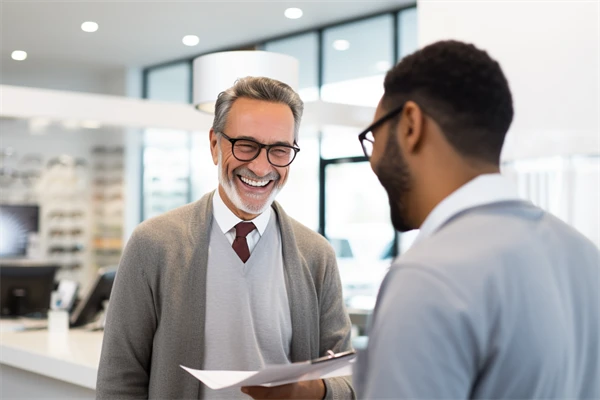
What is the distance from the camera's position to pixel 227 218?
1799 millimetres

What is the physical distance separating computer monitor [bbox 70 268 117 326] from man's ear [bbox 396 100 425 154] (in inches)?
162

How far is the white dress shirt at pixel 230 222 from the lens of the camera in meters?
1.79

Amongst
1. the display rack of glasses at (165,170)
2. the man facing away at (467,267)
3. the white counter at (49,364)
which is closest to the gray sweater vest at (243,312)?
the man facing away at (467,267)

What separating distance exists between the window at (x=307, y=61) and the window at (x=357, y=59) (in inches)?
4.6

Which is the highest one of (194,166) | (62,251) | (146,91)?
(146,91)

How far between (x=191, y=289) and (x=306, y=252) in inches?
11.5

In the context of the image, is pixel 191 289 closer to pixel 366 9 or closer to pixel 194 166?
pixel 366 9

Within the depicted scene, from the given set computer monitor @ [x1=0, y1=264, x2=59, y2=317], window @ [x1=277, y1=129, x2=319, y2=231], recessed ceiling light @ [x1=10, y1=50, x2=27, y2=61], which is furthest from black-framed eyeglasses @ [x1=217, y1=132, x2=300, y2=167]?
recessed ceiling light @ [x1=10, y1=50, x2=27, y2=61]

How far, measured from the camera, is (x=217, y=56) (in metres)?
4.07

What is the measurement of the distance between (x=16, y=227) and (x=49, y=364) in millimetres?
7974

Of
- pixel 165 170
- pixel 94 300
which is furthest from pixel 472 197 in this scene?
pixel 165 170

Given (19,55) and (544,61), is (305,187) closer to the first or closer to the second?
(19,55)

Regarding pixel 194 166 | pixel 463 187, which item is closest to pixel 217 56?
pixel 463 187

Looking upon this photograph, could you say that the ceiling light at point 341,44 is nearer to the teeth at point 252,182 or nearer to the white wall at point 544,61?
the white wall at point 544,61
